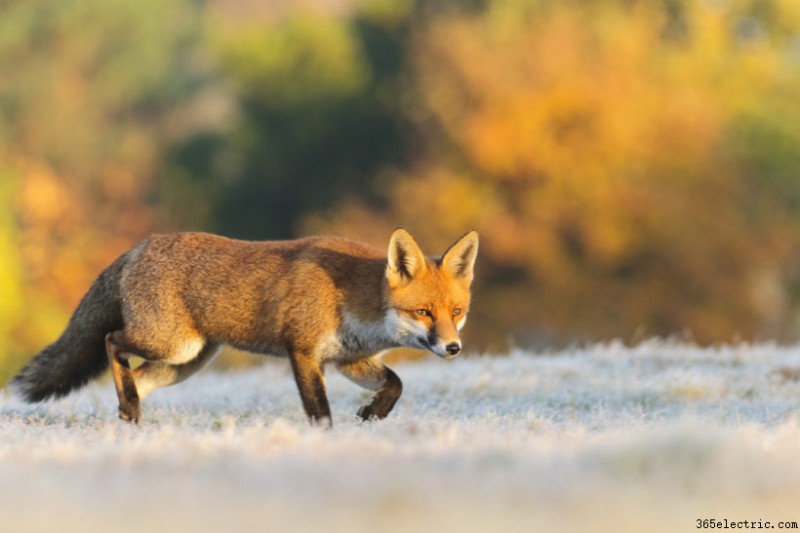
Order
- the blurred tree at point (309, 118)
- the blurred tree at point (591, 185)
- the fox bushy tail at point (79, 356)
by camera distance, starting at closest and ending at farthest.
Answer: the fox bushy tail at point (79, 356), the blurred tree at point (591, 185), the blurred tree at point (309, 118)

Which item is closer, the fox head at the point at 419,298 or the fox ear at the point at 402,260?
the fox head at the point at 419,298

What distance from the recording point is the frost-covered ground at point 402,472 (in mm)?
4512

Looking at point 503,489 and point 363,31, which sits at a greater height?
point 363,31

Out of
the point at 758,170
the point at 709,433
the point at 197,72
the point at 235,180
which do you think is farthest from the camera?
the point at 197,72

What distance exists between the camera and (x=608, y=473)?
5230 mm

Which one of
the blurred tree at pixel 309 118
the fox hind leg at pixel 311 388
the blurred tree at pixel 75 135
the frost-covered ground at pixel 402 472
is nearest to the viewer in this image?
the frost-covered ground at pixel 402 472

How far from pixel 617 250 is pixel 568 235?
1.51 m

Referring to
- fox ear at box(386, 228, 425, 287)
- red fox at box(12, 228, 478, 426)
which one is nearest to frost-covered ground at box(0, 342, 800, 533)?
red fox at box(12, 228, 478, 426)

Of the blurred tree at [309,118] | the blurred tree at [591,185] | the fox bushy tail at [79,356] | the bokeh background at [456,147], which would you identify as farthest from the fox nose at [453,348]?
the blurred tree at [309,118]

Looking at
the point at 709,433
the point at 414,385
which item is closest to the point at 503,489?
the point at 709,433

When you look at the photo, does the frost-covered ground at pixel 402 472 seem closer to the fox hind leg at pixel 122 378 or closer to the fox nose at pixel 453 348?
the fox hind leg at pixel 122 378

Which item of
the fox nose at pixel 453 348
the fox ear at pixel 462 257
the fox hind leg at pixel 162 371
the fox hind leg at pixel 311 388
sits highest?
the fox ear at pixel 462 257

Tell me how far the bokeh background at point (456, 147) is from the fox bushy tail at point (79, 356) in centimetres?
2391

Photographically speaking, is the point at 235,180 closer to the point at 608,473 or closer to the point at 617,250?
the point at 617,250
